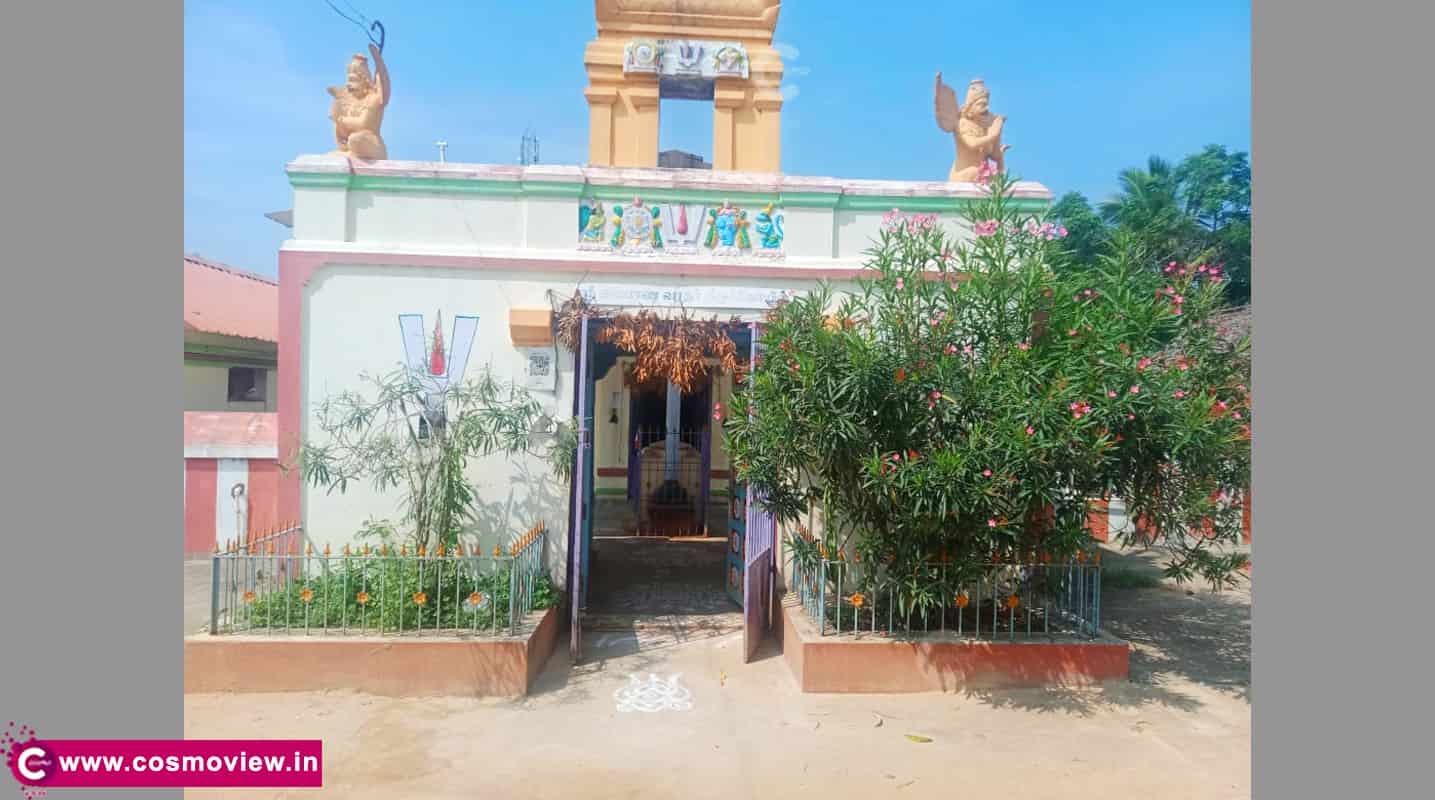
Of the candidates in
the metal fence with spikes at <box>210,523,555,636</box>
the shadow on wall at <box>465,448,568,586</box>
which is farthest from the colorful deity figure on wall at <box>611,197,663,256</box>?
the metal fence with spikes at <box>210,523,555,636</box>

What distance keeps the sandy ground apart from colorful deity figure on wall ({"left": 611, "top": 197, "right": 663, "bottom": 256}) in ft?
11.3

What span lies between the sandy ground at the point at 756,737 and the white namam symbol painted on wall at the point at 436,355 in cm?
246

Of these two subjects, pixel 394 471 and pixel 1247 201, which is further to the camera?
pixel 1247 201

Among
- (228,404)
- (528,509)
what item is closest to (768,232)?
(528,509)

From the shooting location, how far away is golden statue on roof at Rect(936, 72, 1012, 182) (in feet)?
24.2

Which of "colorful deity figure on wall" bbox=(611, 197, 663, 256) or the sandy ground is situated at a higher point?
"colorful deity figure on wall" bbox=(611, 197, 663, 256)

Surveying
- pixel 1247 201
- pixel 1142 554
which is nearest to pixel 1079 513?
pixel 1142 554

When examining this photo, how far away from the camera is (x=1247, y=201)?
62.2ft

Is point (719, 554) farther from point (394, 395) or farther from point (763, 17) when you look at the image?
point (763, 17)

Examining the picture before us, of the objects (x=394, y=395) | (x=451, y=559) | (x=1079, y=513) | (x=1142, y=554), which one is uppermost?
(x=394, y=395)

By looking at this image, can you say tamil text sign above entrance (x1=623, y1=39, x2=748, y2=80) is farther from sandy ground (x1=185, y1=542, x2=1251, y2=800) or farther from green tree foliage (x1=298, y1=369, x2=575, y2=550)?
sandy ground (x1=185, y1=542, x2=1251, y2=800)

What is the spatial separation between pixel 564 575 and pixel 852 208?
4169 mm

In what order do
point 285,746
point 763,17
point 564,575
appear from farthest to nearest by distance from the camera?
point 763,17 → point 564,575 → point 285,746

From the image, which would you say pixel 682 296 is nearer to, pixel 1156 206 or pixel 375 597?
pixel 375 597
